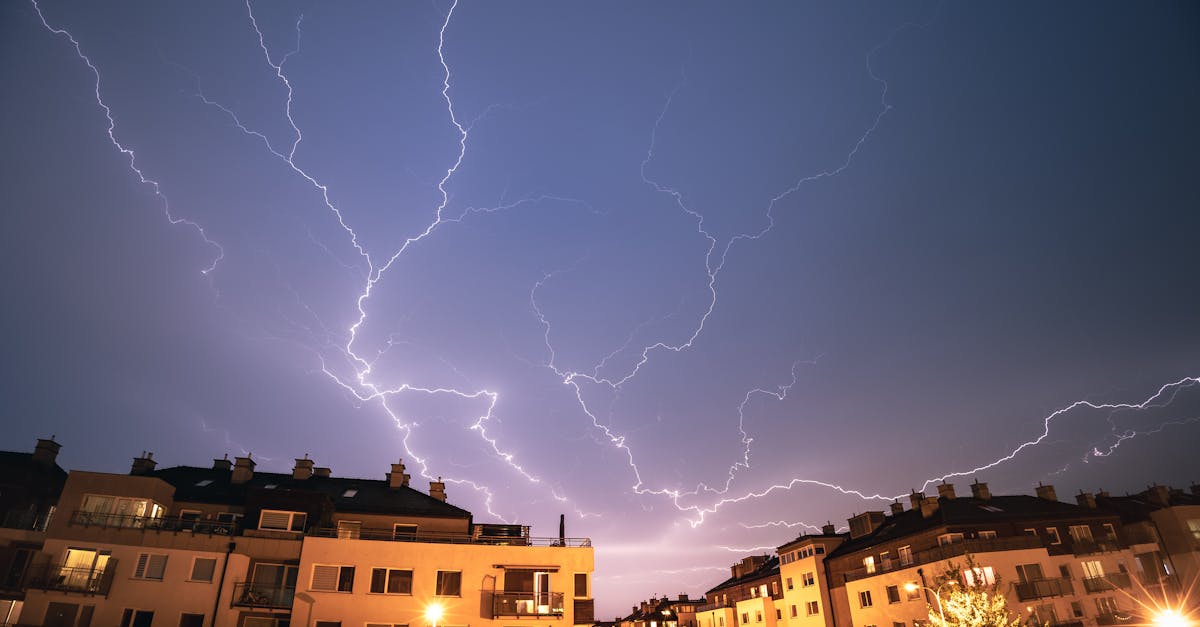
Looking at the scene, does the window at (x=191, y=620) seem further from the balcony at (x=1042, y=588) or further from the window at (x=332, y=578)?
the balcony at (x=1042, y=588)

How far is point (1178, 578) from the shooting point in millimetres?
34656

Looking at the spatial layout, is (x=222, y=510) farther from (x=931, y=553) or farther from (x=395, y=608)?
(x=931, y=553)

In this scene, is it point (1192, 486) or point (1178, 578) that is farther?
point (1192, 486)

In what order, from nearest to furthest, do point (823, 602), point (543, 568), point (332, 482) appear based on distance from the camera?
1. point (543, 568)
2. point (332, 482)
3. point (823, 602)

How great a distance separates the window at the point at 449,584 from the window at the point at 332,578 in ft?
11.9

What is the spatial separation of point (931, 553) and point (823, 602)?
11270mm

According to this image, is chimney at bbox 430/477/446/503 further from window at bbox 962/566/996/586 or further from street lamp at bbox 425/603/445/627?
window at bbox 962/566/996/586

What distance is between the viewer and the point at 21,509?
29.0m

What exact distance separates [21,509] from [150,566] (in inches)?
416

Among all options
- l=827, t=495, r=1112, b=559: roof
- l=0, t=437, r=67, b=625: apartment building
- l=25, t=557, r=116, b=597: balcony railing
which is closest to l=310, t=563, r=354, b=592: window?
l=25, t=557, r=116, b=597: balcony railing

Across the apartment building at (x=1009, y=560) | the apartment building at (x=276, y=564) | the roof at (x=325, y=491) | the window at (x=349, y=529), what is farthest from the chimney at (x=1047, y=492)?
the window at (x=349, y=529)

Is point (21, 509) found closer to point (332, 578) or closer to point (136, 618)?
point (136, 618)

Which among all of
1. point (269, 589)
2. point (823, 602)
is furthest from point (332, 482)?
point (823, 602)

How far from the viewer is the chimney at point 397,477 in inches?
1324
